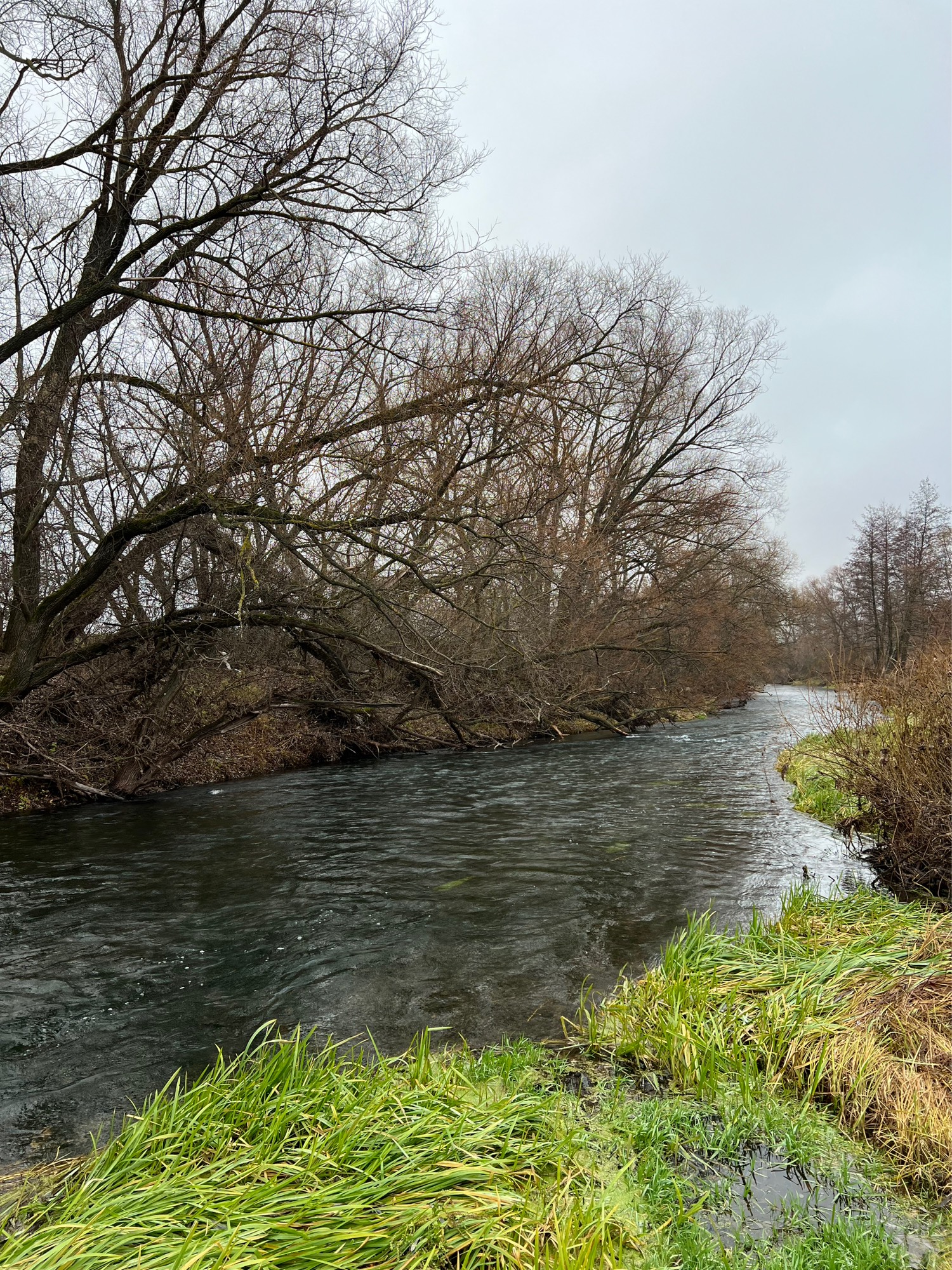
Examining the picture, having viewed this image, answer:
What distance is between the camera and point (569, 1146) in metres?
3.50

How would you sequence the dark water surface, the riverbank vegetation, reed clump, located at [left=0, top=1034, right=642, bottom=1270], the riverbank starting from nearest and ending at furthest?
reed clump, located at [left=0, top=1034, right=642, bottom=1270]
the dark water surface
the riverbank vegetation
the riverbank

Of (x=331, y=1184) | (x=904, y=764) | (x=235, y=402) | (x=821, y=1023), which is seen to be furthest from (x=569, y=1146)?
(x=235, y=402)

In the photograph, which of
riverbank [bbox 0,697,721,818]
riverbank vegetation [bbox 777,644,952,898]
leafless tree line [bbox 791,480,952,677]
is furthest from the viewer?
leafless tree line [bbox 791,480,952,677]

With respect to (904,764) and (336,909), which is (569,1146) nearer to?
(336,909)

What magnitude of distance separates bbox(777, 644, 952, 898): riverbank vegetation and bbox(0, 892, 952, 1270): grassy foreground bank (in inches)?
101

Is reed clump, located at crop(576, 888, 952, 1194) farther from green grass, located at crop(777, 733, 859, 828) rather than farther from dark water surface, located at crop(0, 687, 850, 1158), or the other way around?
green grass, located at crop(777, 733, 859, 828)

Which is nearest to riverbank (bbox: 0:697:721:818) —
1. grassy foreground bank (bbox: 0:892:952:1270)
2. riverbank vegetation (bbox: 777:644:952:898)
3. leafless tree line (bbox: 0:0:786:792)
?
leafless tree line (bbox: 0:0:786:792)

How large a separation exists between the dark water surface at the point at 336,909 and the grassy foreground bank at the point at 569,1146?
32.5 inches

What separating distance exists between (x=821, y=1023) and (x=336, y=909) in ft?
16.4

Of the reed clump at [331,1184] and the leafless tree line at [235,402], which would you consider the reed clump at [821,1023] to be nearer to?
the reed clump at [331,1184]

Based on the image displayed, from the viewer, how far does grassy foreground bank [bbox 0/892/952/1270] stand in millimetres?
2793

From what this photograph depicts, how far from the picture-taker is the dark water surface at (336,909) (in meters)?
5.32

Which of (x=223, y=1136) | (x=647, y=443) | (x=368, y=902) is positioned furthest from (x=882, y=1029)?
(x=647, y=443)

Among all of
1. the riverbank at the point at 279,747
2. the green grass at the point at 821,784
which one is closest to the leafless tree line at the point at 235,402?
the riverbank at the point at 279,747
